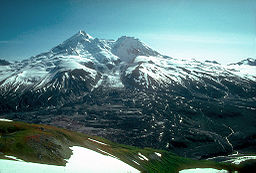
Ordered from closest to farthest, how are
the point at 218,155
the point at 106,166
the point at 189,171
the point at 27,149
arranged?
the point at 27,149, the point at 106,166, the point at 189,171, the point at 218,155

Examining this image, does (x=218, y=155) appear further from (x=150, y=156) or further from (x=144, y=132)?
(x=150, y=156)

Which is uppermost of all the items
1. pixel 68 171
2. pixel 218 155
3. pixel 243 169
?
pixel 68 171

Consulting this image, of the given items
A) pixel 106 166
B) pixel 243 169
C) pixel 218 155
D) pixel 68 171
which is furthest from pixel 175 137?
pixel 68 171

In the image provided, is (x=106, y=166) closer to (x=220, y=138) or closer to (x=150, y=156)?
(x=150, y=156)

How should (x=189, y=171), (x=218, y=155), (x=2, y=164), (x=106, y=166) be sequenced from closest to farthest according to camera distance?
(x=2, y=164)
(x=106, y=166)
(x=189, y=171)
(x=218, y=155)

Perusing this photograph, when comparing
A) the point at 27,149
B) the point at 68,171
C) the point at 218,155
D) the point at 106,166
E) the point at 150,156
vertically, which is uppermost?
the point at 27,149

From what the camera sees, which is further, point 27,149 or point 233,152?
point 233,152

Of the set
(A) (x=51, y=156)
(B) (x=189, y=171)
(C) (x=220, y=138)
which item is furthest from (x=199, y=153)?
(A) (x=51, y=156)

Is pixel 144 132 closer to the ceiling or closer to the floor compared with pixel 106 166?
closer to the floor

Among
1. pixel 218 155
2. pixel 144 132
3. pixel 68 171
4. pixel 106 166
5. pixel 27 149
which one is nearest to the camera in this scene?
pixel 68 171
